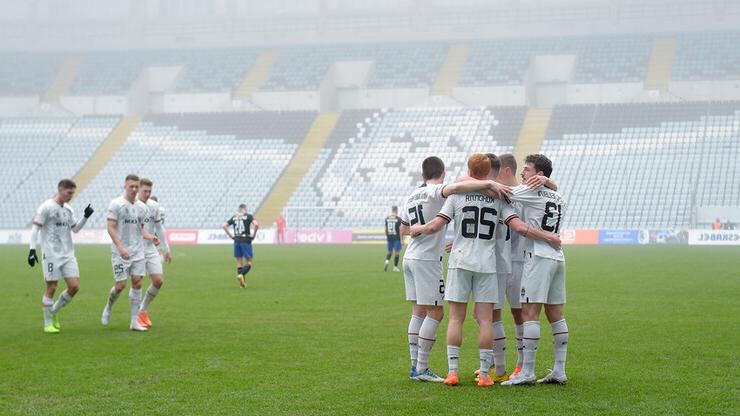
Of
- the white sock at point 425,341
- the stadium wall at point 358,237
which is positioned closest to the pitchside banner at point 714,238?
the stadium wall at point 358,237

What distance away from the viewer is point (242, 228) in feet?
77.5

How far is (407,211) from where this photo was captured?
9.32 metres

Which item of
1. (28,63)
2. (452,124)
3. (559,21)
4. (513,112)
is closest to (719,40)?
(559,21)

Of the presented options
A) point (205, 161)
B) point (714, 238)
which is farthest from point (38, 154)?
point (714, 238)

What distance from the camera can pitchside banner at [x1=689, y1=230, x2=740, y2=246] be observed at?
44.7m

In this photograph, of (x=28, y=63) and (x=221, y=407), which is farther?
(x=28, y=63)

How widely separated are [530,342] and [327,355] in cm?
297

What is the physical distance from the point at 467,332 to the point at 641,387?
4.54 m

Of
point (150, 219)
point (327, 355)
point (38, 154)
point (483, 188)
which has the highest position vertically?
point (38, 154)

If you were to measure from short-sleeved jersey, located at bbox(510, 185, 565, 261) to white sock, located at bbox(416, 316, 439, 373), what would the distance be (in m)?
1.17

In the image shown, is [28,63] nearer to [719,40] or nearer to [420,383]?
[719,40]

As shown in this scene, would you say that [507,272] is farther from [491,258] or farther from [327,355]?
[327,355]

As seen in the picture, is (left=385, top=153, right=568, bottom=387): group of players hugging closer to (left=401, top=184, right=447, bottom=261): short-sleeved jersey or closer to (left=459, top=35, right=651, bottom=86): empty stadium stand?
(left=401, top=184, right=447, bottom=261): short-sleeved jersey

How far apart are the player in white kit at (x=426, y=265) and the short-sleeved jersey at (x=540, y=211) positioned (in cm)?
72
